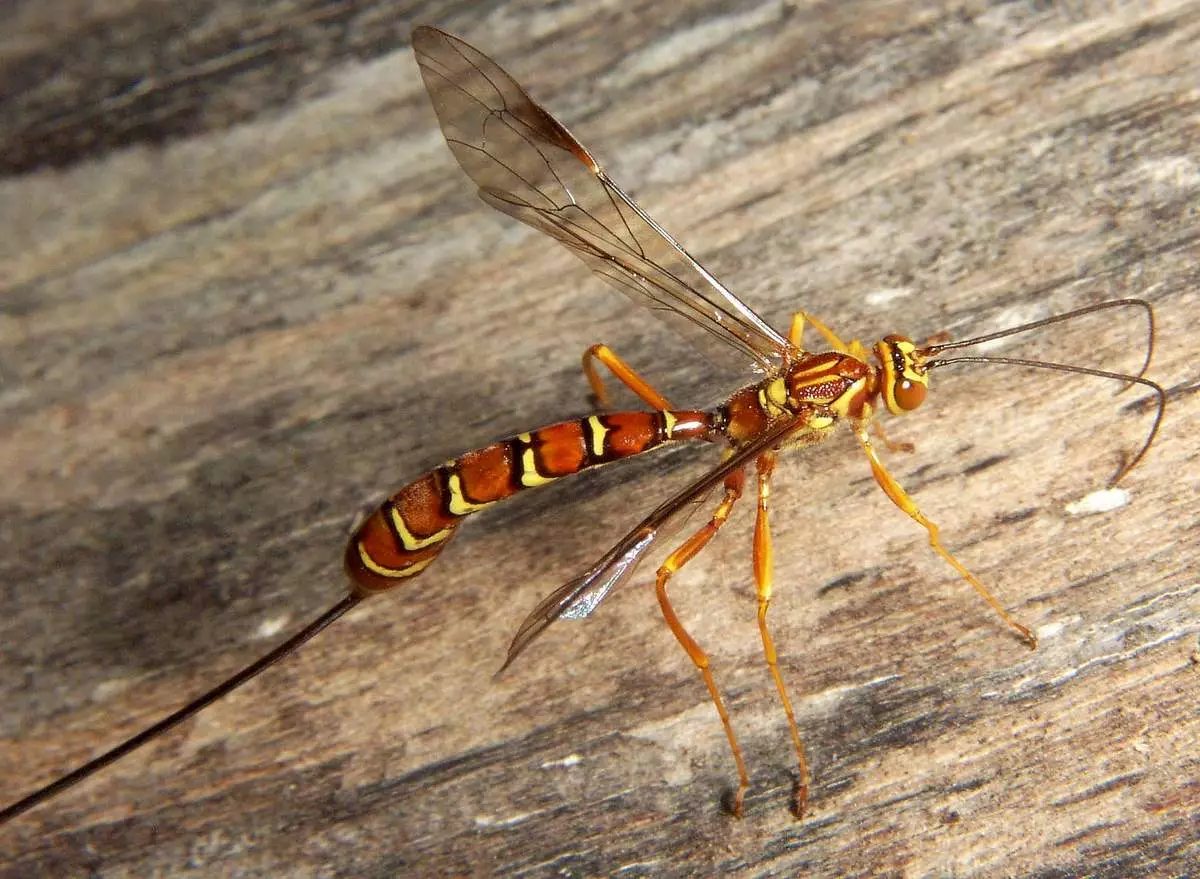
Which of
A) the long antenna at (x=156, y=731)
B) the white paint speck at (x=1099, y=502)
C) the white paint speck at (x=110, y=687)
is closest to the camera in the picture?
Result: the long antenna at (x=156, y=731)

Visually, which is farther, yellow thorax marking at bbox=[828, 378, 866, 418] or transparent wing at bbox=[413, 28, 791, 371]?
transparent wing at bbox=[413, 28, 791, 371]

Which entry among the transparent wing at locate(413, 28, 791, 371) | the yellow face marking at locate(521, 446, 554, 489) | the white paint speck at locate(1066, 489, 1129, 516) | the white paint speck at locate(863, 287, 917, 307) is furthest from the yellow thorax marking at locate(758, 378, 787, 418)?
the white paint speck at locate(1066, 489, 1129, 516)

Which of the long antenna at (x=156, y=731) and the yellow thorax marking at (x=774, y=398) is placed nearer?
the long antenna at (x=156, y=731)

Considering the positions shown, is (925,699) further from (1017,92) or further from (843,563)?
(1017,92)

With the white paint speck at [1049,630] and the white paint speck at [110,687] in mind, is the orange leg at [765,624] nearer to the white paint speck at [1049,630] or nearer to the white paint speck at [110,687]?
the white paint speck at [1049,630]

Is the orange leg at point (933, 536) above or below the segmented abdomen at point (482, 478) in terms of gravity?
below

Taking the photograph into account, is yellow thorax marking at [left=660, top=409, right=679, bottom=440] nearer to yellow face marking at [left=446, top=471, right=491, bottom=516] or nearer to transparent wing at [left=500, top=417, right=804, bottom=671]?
transparent wing at [left=500, top=417, right=804, bottom=671]

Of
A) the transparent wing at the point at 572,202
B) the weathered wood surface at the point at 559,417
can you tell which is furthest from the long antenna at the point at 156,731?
the transparent wing at the point at 572,202

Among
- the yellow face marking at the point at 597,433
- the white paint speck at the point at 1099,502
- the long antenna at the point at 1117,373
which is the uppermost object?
the yellow face marking at the point at 597,433
